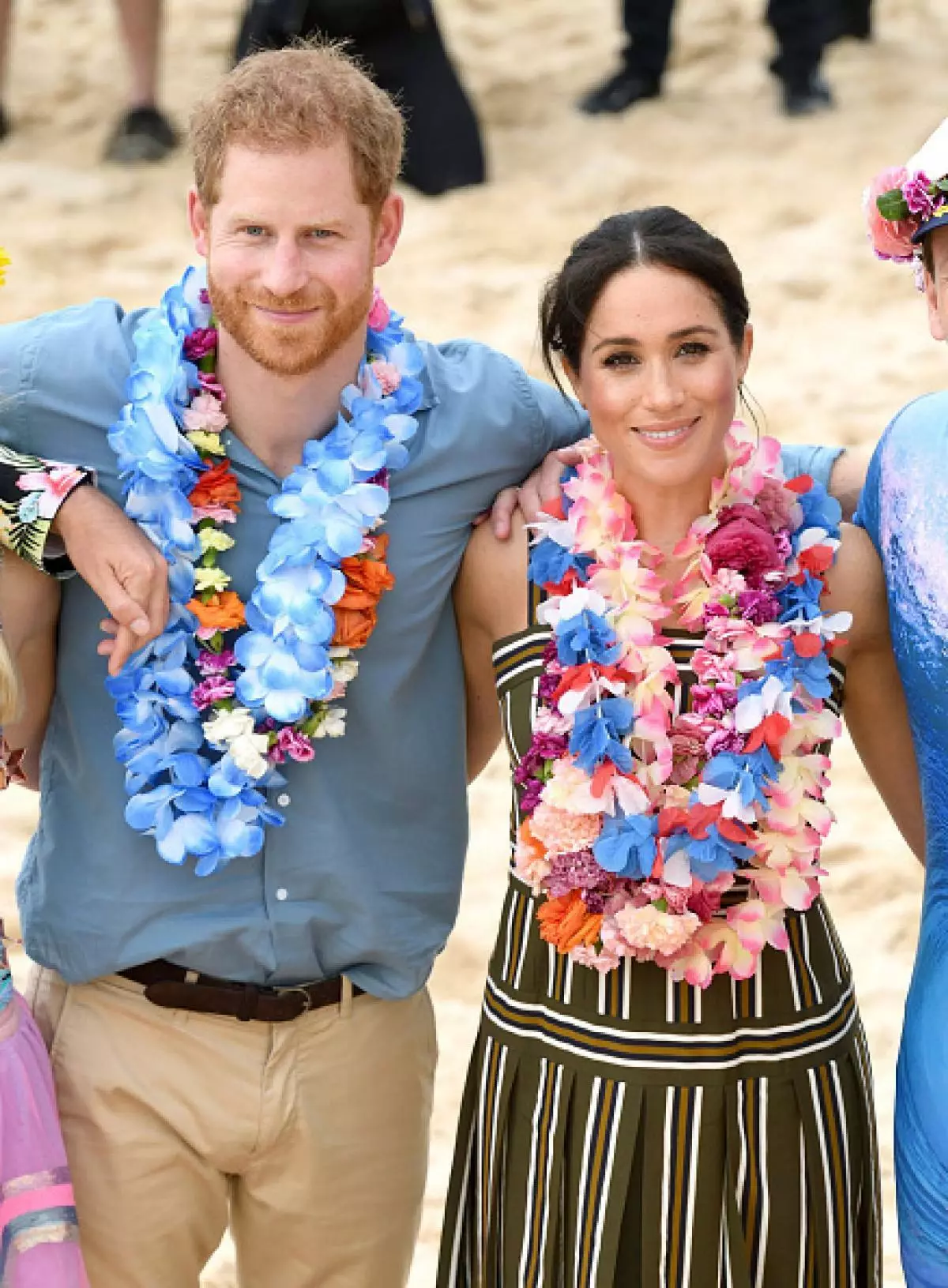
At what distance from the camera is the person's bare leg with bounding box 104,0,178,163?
7898mm

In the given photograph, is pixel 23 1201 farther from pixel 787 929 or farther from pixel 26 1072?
pixel 787 929

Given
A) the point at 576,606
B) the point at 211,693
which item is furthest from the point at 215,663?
the point at 576,606

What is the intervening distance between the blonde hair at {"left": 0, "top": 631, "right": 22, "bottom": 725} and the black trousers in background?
5.94 m

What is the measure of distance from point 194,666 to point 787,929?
89 cm

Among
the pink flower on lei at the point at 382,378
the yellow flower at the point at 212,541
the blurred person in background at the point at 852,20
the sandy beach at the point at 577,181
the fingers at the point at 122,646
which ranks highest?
the blurred person in background at the point at 852,20

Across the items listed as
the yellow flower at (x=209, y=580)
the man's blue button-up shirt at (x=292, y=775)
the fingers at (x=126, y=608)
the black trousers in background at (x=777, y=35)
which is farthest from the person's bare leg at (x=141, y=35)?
the fingers at (x=126, y=608)

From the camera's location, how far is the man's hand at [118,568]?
8.75 ft

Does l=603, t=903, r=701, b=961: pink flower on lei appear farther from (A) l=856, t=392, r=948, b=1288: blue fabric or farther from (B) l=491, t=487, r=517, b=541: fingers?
(B) l=491, t=487, r=517, b=541: fingers

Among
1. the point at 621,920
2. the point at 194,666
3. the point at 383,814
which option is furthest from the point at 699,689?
the point at 194,666

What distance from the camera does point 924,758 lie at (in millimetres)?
2727

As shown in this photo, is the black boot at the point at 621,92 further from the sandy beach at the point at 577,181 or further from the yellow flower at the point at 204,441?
the yellow flower at the point at 204,441

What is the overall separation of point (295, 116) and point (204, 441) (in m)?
0.46

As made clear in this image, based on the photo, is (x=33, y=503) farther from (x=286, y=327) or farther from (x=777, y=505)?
(x=777, y=505)

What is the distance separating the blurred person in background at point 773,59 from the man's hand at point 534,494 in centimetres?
530
